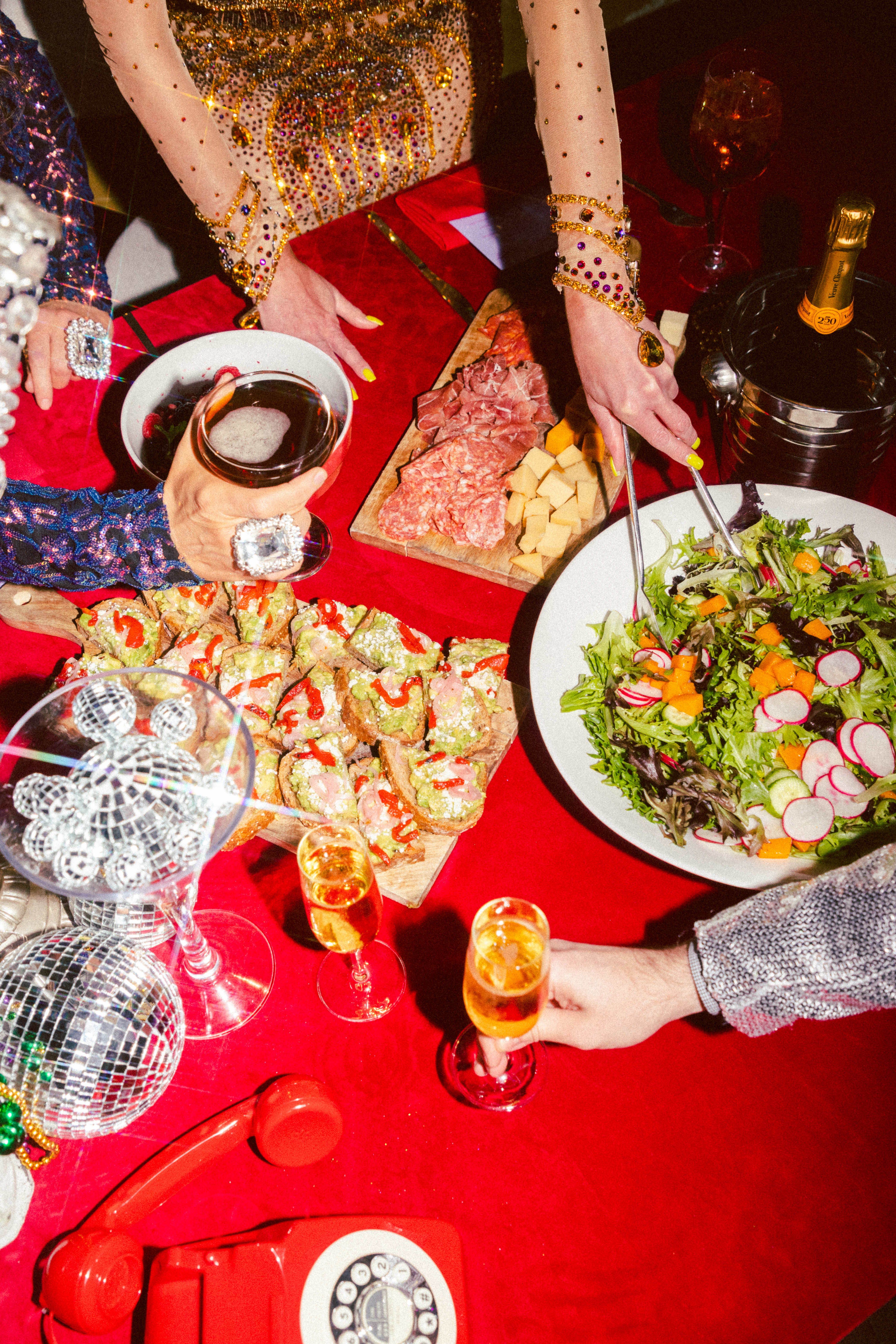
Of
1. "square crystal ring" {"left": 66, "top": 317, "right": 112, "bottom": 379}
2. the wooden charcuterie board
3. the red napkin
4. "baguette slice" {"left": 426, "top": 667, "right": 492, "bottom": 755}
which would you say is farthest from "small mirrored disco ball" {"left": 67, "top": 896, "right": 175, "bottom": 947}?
the red napkin

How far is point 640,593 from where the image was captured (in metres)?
1.76

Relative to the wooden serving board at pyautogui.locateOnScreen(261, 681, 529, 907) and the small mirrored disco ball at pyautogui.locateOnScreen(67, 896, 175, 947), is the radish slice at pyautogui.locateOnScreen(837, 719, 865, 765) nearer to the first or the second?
the wooden serving board at pyautogui.locateOnScreen(261, 681, 529, 907)

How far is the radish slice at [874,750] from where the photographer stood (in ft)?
5.03

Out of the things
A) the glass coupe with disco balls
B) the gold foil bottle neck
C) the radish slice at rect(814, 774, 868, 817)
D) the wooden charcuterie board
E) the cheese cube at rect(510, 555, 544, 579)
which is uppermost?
the gold foil bottle neck

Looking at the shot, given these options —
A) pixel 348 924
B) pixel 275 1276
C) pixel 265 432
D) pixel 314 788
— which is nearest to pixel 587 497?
pixel 265 432

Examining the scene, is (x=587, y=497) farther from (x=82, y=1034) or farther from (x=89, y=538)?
(x=82, y=1034)

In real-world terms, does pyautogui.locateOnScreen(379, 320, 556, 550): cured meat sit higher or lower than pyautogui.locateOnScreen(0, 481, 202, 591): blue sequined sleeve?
lower

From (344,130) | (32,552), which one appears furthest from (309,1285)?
(344,130)

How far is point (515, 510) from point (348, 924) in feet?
3.51

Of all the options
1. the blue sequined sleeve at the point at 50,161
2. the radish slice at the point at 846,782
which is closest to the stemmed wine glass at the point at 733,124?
the radish slice at the point at 846,782

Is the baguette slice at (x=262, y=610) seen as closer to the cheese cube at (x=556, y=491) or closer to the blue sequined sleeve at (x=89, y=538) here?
the blue sequined sleeve at (x=89, y=538)

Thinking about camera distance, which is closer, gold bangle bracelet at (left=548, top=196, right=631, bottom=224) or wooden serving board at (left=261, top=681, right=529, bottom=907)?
wooden serving board at (left=261, top=681, right=529, bottom=907)

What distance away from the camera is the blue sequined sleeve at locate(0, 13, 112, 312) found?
7.28 feet

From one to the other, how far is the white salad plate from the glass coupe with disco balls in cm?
63
